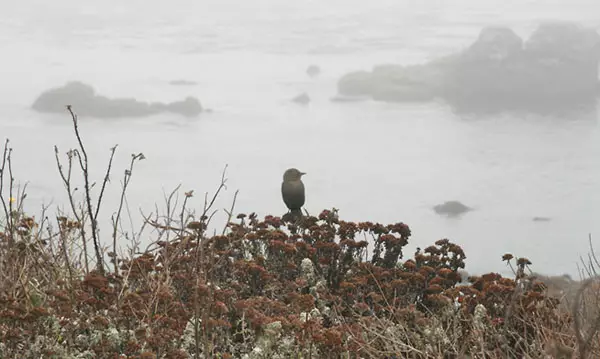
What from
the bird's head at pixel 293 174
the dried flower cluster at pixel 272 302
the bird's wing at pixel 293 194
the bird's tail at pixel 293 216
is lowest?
the dried flower cluster at pixel 272 302

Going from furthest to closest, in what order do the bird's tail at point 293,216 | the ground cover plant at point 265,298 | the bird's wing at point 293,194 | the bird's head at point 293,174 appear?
1. the bird's head at point 293,174
2. the bird's wing at point 293,194
3. the bird's tail at point 293,216
4. the ground cover plant at point 265,298

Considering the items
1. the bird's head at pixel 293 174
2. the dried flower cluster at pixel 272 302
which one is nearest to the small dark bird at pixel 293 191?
the bird's head at pixel 293 174

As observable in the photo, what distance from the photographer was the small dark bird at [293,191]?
8680mm

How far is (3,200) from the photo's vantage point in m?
6.97

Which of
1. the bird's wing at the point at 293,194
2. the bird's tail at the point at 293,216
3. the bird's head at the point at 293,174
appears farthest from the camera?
the bird's head at the point at 293,174

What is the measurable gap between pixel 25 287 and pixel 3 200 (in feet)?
4.20

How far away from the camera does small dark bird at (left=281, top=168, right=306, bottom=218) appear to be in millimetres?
8680

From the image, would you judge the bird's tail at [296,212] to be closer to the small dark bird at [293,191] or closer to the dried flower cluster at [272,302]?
the small dark bird at [293,191]

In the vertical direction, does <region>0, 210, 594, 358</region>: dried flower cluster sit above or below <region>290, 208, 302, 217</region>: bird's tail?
below

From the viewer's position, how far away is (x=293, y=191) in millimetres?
8664

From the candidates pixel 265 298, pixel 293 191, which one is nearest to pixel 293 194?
pixel 293 191

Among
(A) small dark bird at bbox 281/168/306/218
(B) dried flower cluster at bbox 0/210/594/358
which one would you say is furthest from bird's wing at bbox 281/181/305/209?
(B) dried flower cluster at bbox 0/210/594/358

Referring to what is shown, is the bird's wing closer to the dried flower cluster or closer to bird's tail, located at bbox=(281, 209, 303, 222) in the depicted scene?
bird's tail, located at bbox=(281, 209, 303, 222)

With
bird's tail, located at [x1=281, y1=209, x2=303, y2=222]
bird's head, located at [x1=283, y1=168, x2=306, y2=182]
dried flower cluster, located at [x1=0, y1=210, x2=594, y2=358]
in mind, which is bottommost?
dried flower cluster, located at [x1=0, y1=210, x2=594, y2=358]
